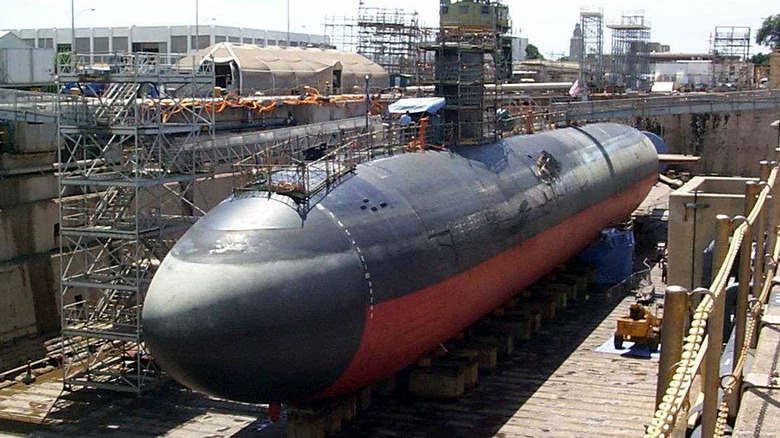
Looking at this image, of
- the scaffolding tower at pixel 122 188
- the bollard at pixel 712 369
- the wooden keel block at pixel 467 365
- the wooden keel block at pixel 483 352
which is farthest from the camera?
the wooden keel block at pixel 483 352

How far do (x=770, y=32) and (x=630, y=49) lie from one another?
6183cm

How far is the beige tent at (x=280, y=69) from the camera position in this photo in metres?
52.7

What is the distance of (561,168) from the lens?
27750mm

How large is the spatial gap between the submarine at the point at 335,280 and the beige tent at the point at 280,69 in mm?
28416

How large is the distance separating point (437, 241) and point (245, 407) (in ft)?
18.8

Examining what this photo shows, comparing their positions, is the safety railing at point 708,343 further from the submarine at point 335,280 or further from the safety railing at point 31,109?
the safety railing at point 31,109

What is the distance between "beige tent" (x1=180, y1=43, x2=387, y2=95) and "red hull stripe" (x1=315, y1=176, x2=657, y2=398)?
26348 mm

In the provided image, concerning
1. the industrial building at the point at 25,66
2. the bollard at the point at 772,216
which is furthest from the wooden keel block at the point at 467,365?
the industrial building at the point at 25,66

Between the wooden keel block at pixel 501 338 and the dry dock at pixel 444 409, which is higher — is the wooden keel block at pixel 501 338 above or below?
above

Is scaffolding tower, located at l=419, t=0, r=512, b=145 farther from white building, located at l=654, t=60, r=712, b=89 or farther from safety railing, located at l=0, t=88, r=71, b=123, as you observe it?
white building, located at l=654, t=60, r=712, b=89

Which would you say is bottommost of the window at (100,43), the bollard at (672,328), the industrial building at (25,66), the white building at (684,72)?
the bollard at (672,328)

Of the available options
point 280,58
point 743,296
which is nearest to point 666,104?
point 280,58

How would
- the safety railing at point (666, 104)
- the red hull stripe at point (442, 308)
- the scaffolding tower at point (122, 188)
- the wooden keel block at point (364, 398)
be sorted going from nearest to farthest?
the red hull stripe at point (442, 308) < the wooden keel block at point (364, 398) < the scaffolding tower at point (122, 188) < the safety railing at point (666, 104)

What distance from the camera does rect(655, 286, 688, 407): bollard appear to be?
6.19 m
